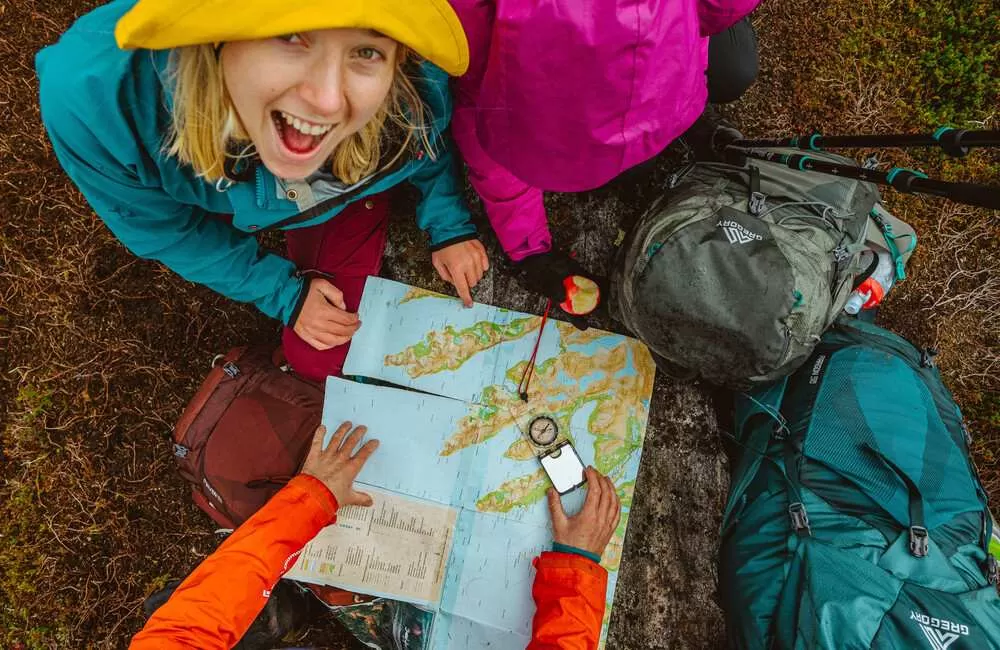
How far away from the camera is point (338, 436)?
1974 millimetres

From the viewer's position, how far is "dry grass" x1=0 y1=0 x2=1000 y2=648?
7.43 ft

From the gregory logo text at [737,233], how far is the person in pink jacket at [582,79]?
34cm

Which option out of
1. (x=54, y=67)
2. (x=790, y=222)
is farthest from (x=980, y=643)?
(x=54, y=67)

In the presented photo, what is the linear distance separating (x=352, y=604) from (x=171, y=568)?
2.69 feet

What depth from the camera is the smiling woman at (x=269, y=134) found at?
964mm

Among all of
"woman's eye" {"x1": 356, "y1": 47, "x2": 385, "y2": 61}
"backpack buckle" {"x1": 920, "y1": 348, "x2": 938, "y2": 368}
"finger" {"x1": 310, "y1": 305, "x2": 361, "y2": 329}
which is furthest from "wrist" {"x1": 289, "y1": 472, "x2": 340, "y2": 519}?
"backpack buckle" {"x1": 920, "y1": 348, "x2": 938, "y2": 368}

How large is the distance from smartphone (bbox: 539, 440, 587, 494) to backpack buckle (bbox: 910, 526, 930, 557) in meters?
0.90

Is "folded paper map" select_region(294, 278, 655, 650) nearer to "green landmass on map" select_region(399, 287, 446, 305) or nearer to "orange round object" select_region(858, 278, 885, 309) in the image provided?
"green landmass on map" select_region(399, 287, 446, 305)

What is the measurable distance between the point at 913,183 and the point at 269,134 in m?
1.23

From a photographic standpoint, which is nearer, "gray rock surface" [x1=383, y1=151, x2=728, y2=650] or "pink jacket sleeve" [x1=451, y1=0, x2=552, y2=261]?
"pink jacket sleeve" [x1=451, y1=0, x2=552, y2=261]

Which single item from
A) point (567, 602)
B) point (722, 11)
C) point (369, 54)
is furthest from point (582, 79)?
point (567, 602)

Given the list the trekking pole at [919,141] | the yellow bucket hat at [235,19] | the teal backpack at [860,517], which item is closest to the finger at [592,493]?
the teal backpack at [860,517]

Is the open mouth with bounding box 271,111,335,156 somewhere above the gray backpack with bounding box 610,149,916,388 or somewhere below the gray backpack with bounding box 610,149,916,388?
above

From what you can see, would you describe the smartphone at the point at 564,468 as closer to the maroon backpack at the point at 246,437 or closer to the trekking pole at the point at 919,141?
the maroon backpack at the point at 246,437
